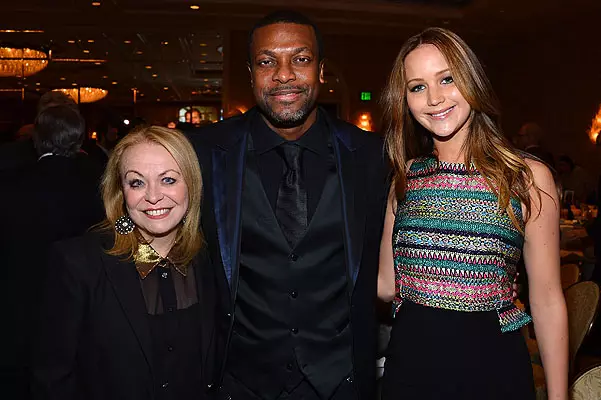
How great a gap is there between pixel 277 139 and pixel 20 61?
11.1 m

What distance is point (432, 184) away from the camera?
6.30 feet

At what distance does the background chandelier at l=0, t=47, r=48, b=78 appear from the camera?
11441 millimetres

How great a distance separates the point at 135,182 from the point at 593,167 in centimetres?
1070

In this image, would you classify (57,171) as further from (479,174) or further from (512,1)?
(512,1)

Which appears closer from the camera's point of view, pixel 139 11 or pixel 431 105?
pixel 431 105

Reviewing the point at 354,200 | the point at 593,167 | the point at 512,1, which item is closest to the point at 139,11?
the point at 512,1

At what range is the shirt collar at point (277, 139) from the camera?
223 cm

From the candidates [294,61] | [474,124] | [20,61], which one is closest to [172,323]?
[294,61]

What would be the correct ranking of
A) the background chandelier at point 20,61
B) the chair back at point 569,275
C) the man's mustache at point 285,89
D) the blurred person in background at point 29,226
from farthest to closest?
the background chandelier at point 20,61 < the chair back at point 569,275 < the blurred person in background at point 29,226 < the man's mustache at point 285,89

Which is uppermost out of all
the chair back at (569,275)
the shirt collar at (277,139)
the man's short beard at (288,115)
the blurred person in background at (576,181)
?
the man's short beard at (288,115)

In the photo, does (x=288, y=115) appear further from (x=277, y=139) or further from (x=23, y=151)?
(x=23, y=151)

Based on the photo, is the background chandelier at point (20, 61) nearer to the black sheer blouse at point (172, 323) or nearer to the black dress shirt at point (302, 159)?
the black dress shirt at point (302, 159)

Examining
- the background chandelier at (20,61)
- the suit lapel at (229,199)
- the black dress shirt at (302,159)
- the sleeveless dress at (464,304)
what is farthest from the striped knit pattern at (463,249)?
the background chandelier at (20,61)

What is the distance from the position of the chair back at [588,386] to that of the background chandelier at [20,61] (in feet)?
35.8
